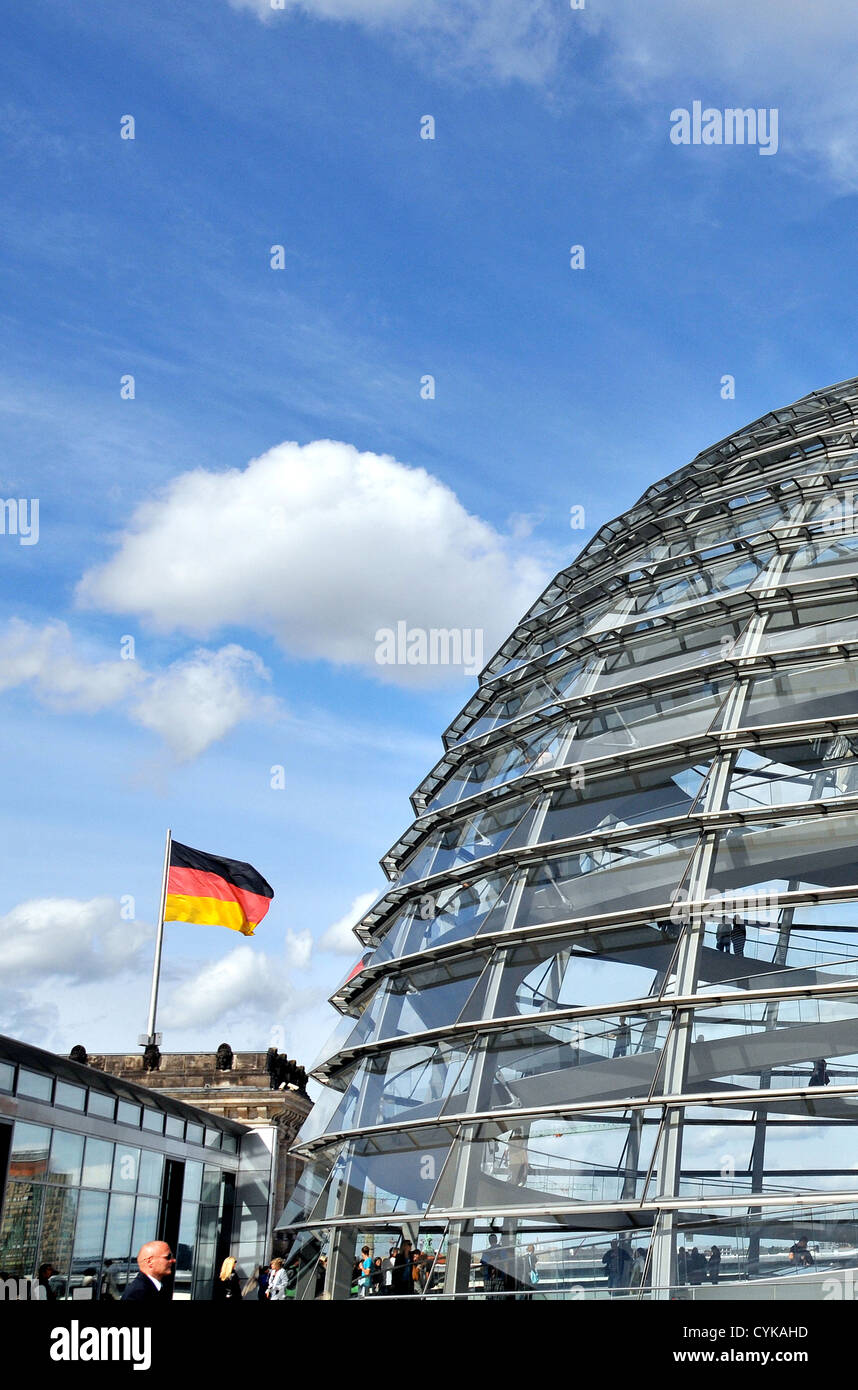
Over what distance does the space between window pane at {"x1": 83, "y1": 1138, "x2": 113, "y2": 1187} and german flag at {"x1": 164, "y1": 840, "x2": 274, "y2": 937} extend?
334 inches

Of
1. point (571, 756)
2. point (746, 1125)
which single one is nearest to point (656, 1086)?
point (746, 1125)

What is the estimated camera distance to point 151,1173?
31.6 metres

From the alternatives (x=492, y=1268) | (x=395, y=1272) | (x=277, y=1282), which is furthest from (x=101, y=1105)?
(x=492, y=1268)

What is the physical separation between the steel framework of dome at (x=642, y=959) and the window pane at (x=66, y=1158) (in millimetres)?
10765

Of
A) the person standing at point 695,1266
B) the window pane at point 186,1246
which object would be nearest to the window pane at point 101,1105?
the window pane at point 186,1246

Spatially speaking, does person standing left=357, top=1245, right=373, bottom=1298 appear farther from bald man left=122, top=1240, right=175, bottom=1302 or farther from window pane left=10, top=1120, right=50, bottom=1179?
window pane left=10, top=1120, right=50, bottom=1179

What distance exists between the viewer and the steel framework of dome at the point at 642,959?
11.1 meters

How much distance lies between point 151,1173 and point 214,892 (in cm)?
880

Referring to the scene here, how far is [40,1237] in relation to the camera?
83.8 ft

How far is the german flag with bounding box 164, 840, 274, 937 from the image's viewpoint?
3716 cm

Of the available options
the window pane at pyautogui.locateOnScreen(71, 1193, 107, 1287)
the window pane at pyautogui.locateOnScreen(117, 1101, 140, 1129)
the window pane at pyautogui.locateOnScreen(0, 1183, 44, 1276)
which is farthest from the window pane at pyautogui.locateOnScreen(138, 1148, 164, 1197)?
the window pane at pyautogui.locateOnScreen(0, 1183, 44, 1276)

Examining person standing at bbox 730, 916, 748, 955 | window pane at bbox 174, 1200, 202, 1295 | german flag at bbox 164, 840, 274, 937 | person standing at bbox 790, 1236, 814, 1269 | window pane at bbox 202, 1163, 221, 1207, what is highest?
german flag at bbox 164, 840, 274, 937

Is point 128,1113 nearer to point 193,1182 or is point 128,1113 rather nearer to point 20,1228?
point 20,1228
